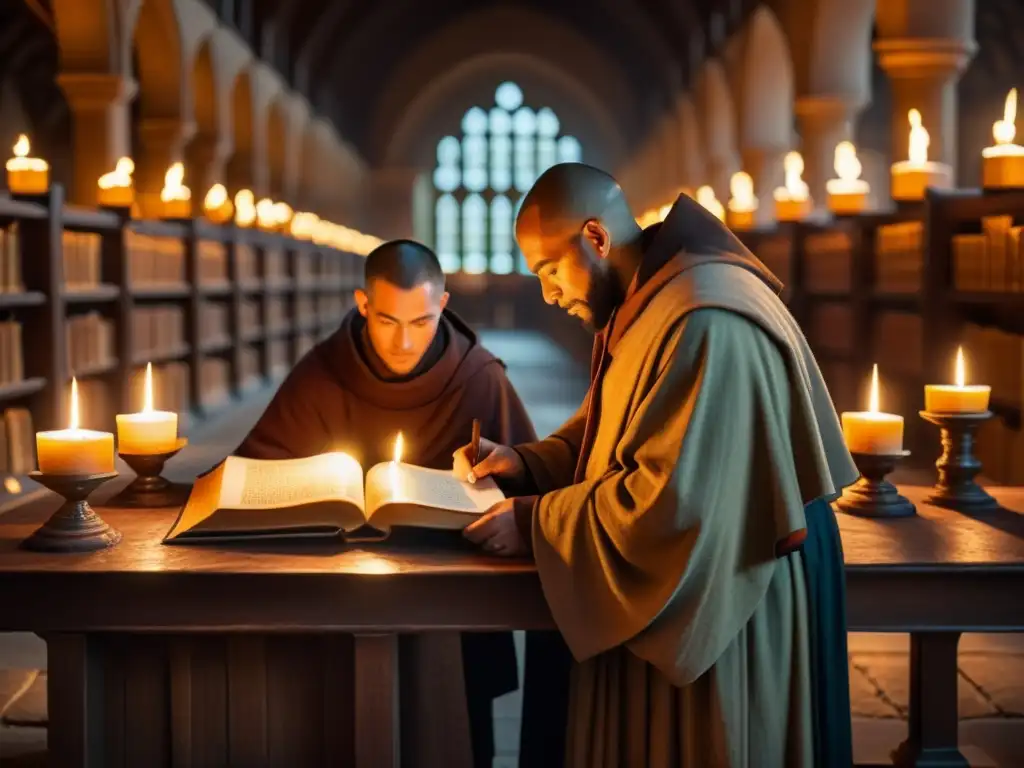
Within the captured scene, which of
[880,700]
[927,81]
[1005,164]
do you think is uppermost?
[927,81]

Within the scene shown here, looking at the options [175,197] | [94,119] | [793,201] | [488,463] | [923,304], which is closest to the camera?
[488,463]

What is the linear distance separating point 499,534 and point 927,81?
8.88 meters

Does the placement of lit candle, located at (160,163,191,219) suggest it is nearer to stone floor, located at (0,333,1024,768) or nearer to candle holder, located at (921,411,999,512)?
stone floor, located at (0,333,1024,768)

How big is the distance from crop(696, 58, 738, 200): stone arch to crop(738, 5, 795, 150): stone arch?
11.8 feet

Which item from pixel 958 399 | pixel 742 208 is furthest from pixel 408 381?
pixel 742 208

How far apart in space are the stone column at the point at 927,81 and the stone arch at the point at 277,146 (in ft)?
43.5

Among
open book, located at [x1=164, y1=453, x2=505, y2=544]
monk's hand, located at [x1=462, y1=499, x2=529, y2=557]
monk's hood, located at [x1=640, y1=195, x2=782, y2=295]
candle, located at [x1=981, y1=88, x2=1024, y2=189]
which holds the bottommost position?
monk's hand, located at [x1=462, y1=499, x2=529, y2=557]

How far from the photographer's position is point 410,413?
365cm

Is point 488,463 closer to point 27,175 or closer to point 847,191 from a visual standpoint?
point 27,175

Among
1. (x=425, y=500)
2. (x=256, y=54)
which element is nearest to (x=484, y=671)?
(x=425, y=500)

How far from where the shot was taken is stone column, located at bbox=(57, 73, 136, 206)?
12.0m

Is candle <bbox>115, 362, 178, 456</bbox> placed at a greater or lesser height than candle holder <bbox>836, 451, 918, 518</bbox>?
greater

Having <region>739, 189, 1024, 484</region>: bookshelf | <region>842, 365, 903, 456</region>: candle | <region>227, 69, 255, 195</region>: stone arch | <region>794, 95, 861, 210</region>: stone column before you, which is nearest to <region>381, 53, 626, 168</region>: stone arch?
<region>227, 69, 255, 195</region>: stone arch

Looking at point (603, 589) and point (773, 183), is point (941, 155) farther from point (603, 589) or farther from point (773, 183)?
point (603, 589)
